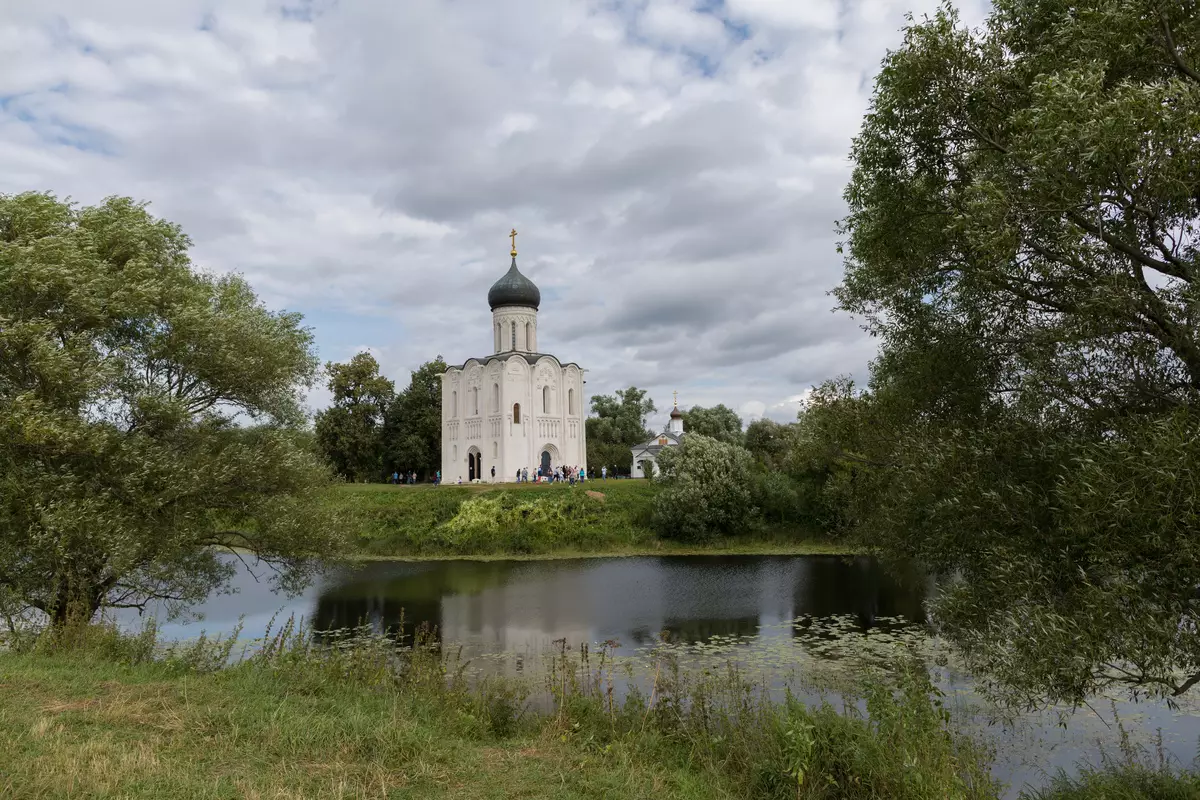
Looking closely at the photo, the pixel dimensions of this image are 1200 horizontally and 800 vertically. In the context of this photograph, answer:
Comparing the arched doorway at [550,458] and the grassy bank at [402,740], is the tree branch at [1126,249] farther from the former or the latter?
the arched doorway at [550,458]

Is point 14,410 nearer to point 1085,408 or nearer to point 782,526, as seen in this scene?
point 1085,408

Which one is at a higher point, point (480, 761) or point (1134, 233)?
point (1134, 233)

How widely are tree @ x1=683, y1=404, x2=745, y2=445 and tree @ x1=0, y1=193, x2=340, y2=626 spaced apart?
48877 mm

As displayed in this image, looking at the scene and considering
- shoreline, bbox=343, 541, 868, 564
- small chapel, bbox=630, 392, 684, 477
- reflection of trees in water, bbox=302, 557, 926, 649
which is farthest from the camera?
small chapel, bbox=630, 392, 684, 477

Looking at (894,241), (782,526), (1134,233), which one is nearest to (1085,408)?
(1134,233)

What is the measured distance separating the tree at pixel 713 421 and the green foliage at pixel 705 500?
26098mm

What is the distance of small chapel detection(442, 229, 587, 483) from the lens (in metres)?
46.8

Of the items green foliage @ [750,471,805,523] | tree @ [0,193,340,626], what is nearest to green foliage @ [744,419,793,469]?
green foliage @ [750,471,805,523]

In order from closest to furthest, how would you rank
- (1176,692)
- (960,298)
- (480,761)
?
(1176,692), (480,761), (960,298)

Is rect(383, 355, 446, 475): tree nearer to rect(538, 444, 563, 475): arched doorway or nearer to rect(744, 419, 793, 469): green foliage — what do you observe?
rect(538, 444, 563, 475): arched doorway

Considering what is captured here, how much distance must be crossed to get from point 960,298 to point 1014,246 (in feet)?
8.96

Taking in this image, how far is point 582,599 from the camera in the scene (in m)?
20.6

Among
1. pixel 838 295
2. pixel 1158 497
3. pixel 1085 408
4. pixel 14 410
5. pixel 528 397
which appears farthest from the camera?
pixel 528 397

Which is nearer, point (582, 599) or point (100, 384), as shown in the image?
point (100, 384)
